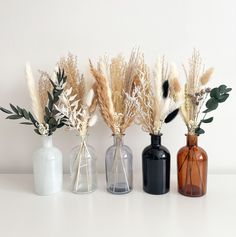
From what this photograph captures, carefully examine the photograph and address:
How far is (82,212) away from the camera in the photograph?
1.02 m

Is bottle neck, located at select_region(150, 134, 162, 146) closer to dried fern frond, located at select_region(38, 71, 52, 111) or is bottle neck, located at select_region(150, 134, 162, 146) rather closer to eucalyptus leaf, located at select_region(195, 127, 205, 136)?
eucalyptus leaf, located at select_region(195, 127, 205, 136)

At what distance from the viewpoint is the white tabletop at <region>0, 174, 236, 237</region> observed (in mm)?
907

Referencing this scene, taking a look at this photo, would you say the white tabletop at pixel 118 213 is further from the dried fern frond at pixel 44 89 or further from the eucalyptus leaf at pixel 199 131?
the dried fern frond at pixel 44 89

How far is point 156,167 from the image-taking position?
3.68 feet

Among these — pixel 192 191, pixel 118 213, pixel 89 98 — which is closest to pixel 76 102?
pixel 89 98

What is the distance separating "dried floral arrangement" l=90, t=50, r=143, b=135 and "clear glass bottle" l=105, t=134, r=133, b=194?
69mm

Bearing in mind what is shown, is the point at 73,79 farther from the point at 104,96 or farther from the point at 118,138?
the point at 118,138

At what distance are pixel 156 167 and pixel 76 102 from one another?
0.36 meters

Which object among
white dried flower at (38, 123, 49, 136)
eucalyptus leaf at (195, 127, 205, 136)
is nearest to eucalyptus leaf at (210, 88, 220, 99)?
eucalyptus leaf at (195, 127, 205, 136)

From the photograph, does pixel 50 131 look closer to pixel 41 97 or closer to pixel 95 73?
pixel 41 97

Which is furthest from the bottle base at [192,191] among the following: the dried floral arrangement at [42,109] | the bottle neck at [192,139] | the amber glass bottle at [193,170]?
the dried floral arrangement at [42,109]

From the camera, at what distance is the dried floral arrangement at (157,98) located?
1.07 meters
